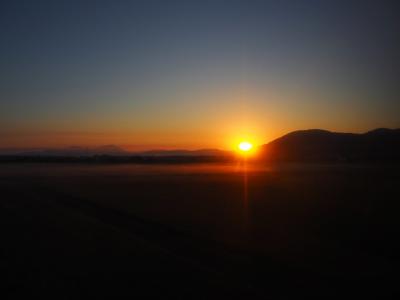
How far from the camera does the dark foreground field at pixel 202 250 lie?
920 centimetres

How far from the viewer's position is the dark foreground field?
9203mm

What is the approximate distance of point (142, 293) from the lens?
8.88 m

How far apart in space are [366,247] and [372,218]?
5.37 m

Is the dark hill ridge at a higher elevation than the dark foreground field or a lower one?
higher

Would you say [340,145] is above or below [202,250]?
above

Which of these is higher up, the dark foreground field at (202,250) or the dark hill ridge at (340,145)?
the dark hill ridge at (340,145)

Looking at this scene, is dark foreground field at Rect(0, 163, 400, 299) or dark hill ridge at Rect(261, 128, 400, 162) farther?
dark hill ridge at Rect(261, 128, 400, 162)

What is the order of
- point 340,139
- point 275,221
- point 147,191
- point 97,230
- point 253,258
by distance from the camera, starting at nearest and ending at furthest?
1. point 253,258
2. point 97,230
3. point 275,221
4. point 147,191
5. point 340,139

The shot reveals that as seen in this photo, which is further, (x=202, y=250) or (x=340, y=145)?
(x=340, y=145)

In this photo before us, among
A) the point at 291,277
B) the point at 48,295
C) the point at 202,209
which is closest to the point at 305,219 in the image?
the point at 202,209

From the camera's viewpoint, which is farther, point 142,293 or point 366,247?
point 366,247

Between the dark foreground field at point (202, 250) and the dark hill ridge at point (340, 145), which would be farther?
the dark hill ridge at point (340, 145)

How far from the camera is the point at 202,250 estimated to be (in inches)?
502

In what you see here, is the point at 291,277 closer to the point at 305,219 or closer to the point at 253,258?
the point at 253,258
